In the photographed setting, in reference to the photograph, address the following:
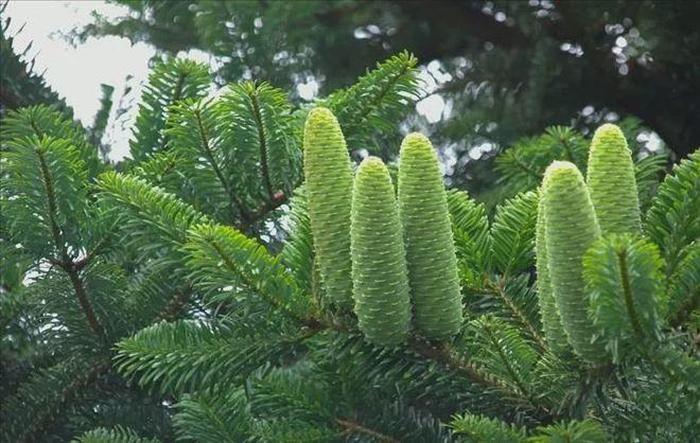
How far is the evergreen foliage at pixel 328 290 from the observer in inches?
28.8

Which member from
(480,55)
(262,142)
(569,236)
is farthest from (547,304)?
(480,55)

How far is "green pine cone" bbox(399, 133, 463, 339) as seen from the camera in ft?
2.53

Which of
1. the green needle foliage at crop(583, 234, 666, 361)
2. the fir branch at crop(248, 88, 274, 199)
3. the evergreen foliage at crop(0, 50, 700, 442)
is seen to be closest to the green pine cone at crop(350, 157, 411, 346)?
the evergreen foliage at crop(0, 50, 700, 442)

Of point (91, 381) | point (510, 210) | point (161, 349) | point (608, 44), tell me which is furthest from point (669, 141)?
point (161, 349)

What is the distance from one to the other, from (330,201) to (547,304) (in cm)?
15

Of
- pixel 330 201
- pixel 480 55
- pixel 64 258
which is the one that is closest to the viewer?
pixel 330 201

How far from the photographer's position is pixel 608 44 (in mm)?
1610

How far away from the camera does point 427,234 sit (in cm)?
77

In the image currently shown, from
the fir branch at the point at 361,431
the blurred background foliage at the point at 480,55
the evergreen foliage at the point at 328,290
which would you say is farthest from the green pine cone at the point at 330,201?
the blurred background foliage at the point at 480,55

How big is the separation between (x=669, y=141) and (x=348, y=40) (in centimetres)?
54

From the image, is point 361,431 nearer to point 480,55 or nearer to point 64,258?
point 64,258

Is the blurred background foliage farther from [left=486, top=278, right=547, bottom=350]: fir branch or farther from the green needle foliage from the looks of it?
the green needle foliage

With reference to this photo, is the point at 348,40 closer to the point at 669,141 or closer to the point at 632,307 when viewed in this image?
the point at 669,141

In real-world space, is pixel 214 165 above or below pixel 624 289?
above
